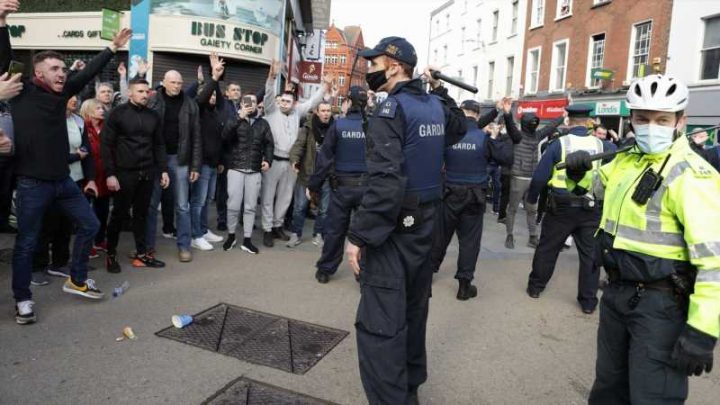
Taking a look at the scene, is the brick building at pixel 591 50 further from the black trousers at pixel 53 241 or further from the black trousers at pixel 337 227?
the black trousers at pixel 53 241

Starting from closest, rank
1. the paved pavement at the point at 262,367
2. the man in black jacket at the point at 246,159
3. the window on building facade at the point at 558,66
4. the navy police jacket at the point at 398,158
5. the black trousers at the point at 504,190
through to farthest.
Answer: the navy police jacket at the point at 398,158 < the paved pavement at the point at 262,367 < the man in black jacket at the point at 246,159 < the black trousers at the point at 504,190 < the window on building facade at the point at 558,66

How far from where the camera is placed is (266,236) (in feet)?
24.9

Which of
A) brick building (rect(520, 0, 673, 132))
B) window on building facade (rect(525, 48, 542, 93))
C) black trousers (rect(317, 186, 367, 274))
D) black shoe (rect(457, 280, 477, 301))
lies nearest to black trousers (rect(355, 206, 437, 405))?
black shoe (rect(457, 280, 477, 301))

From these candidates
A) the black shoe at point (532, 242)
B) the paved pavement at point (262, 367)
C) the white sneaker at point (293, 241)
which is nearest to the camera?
the paved pavement at point (262, 367)

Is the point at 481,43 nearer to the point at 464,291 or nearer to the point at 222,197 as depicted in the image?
the point at 222,197

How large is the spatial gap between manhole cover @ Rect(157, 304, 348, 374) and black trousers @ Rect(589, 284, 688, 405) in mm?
2103

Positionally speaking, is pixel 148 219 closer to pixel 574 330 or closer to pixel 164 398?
pixel 164 398

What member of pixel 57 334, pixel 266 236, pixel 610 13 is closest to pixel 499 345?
pixel 57 334

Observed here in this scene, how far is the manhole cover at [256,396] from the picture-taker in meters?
3.36

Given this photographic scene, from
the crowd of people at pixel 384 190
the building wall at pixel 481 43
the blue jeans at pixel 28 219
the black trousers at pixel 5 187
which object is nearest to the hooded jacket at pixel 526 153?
the crowd of people at pixel 384 190

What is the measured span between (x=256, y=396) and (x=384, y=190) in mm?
1584

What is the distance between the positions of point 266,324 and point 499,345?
77.8 inches

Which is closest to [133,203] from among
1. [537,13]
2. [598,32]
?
[598,32]

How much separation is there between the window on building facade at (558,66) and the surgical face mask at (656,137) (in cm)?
2333
